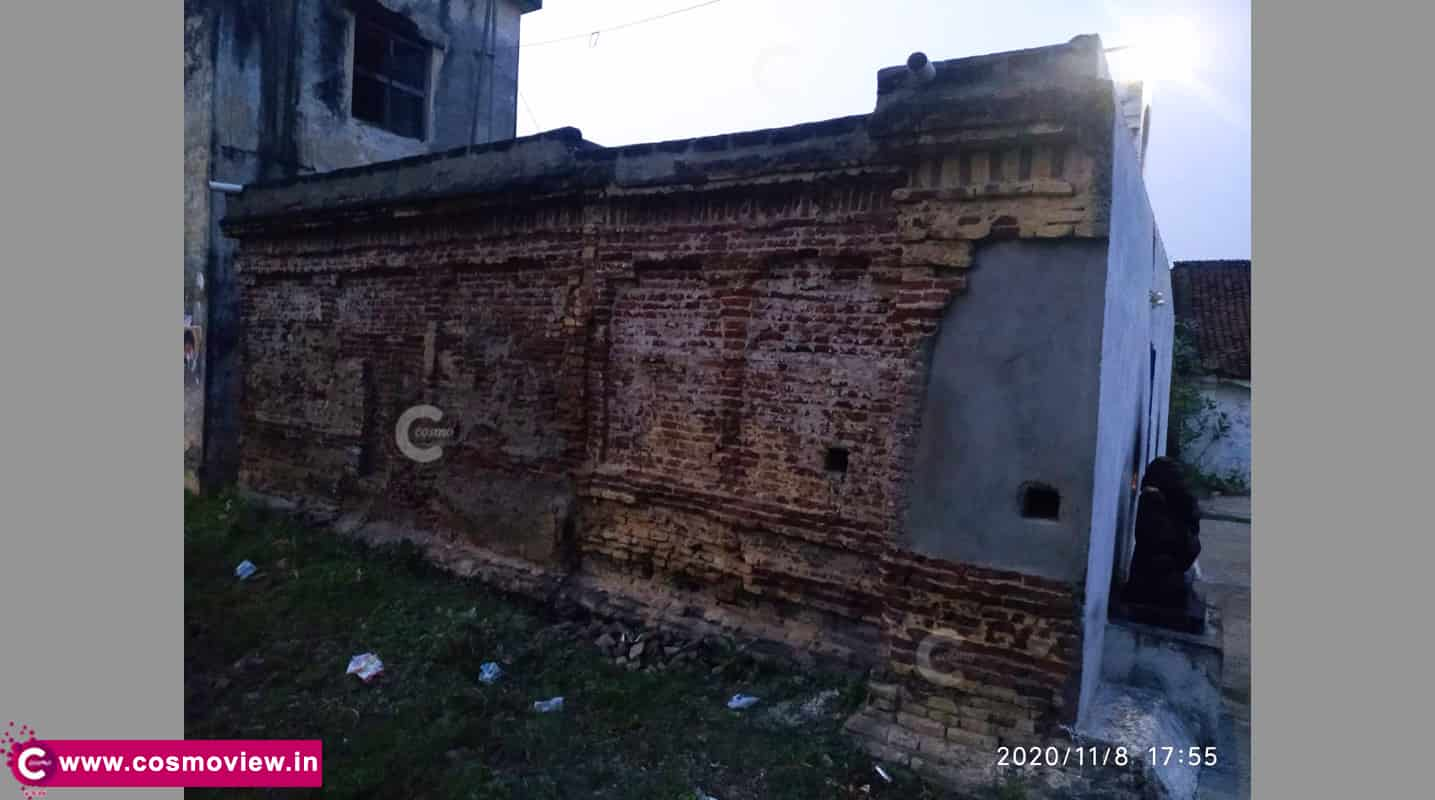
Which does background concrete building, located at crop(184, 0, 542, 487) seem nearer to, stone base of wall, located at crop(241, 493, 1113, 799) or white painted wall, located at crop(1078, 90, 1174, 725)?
stone base of wall, located at crop(241, 493, 1113, 799)

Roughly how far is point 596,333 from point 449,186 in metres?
2.15

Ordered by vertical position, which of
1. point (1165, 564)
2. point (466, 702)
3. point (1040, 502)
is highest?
point (1040, 502)

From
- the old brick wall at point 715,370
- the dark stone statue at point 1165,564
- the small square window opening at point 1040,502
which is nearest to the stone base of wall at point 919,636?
the old brick wall at point 715,370

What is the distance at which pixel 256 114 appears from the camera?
1038cm

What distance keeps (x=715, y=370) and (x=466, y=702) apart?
8.83 feet

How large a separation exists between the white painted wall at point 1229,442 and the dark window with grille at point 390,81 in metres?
16.6

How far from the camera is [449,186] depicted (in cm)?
735

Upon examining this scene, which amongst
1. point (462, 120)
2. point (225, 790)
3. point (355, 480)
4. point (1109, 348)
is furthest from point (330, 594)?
point (462, 120)

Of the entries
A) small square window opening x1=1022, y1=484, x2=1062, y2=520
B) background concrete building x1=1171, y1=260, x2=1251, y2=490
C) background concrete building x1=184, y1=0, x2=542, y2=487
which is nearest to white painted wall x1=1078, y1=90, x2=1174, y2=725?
small square window opening x1=1022, y1=484, x2=1062, y2=520

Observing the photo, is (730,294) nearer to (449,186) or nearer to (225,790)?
(449,186)

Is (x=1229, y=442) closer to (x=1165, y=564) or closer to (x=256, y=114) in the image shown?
(x=1165, y=564)

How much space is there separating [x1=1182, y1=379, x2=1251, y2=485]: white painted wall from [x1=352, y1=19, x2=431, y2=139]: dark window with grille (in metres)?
16.6

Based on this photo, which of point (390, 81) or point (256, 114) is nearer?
point (256, 114)


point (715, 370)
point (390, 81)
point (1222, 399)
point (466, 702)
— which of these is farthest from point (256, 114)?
point (1222, 399)
